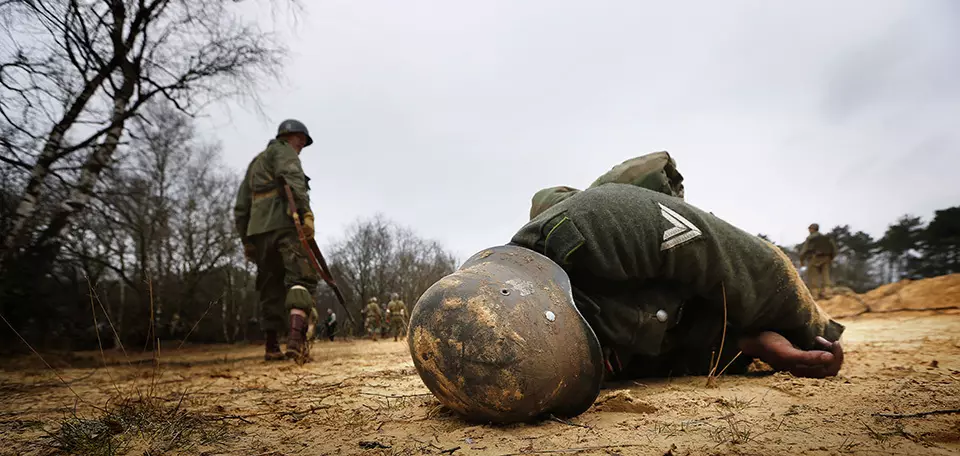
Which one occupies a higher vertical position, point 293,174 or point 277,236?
point 293,174

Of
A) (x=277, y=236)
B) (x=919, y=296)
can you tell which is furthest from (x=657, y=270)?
(x=919, y=296)

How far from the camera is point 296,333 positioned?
4.19m

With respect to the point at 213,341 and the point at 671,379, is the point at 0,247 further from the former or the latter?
the point at 213,341

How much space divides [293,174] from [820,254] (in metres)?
15.2

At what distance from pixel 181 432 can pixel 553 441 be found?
1.13m

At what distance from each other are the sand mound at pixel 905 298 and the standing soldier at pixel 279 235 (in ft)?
36.8

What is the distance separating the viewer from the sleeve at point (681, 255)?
1866 millimetres

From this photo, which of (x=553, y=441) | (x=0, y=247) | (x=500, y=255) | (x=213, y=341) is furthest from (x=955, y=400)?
(x=213, y=341)

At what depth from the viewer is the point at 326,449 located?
4.33 ft

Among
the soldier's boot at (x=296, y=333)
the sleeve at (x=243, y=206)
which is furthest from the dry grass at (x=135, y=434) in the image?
the sleeve at (x=243, y=206)

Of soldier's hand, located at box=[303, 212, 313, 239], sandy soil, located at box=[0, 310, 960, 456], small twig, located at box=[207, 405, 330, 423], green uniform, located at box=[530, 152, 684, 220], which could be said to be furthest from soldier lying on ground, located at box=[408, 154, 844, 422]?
soldier's hand, located at box=[303, 212, 313, 239]

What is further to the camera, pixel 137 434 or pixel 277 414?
pixel 277 414

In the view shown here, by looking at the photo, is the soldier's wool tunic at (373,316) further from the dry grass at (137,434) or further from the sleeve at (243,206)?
the dry grass at (137,434)

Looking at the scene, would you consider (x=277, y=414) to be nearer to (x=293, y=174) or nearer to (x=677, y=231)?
(x=677, y=231)
